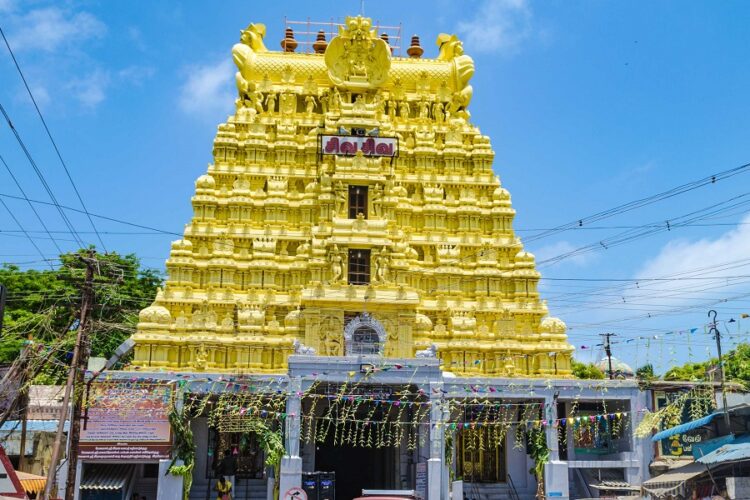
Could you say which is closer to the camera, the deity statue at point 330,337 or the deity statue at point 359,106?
the deity statue at point 330,337

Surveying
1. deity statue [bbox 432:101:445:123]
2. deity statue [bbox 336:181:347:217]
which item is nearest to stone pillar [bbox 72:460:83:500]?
deity statue [bbox 336:181:347:217]

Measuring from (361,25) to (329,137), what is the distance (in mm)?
7524

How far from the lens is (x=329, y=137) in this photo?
4078 centimetres

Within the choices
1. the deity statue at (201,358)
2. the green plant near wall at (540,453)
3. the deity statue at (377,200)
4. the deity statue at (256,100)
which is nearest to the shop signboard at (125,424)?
the deity statue at (201,358)

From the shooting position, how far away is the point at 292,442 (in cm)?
3080

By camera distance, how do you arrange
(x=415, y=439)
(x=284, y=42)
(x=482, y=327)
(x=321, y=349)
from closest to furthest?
(x=415, y=439)
(x=321, y=349)
(x=482, y=327)
(x=284, y=42)

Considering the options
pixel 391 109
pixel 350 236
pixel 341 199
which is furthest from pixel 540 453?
pixel 391 109

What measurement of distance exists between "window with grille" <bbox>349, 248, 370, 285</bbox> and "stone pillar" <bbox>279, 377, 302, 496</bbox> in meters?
7.96

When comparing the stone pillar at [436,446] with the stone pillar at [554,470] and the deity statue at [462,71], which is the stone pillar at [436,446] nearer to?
the stone pillar at [554,470]

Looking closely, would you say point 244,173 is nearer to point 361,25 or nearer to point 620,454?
point 361,25

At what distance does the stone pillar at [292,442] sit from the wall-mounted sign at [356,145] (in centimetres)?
1375

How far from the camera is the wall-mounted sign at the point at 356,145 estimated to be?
4072cm

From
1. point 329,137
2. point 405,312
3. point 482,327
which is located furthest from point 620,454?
point 329,137

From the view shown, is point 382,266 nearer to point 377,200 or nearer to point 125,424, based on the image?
point 377,200
